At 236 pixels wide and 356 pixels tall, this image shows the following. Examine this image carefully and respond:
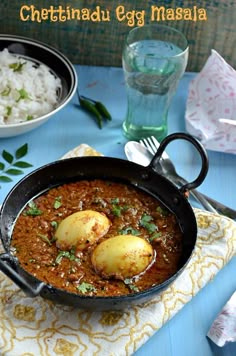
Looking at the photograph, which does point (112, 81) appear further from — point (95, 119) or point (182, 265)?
point (182, 265)

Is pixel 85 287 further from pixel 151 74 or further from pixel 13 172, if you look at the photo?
pixel 151 74

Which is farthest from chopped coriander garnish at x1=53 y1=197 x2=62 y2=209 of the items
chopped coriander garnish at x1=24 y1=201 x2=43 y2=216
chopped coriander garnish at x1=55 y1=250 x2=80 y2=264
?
chopped coriander garnish at x1=55 y1=250 x2=80 y2=264

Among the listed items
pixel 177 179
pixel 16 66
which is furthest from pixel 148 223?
pixel 16 66

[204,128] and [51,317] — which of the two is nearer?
[51,317]

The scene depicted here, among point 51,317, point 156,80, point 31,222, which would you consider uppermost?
point 156,80

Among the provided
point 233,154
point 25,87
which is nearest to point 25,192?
point 25,87

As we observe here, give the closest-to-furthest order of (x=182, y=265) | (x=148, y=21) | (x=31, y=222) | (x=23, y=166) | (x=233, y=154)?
(x=182, y=265) < (x=31, y=222) < (x=23, y=166) < (x=233, y=154) < (x=148, y=21)
